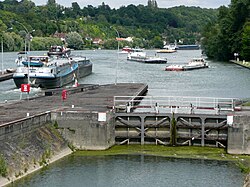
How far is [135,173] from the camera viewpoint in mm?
39562

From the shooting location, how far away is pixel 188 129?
46.5m

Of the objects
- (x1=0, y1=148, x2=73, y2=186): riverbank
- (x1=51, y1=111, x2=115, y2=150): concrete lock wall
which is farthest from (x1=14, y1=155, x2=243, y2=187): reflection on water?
(x1=51, y1=111, x2=115, y2=150): concrete lock wall

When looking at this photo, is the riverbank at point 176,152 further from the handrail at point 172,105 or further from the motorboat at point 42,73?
the motorboat at point 42,73

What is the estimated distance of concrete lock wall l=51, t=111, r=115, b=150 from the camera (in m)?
44.7

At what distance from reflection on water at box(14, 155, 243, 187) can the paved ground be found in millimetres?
5267

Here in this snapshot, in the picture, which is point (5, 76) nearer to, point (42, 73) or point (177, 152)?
point (42, 73)

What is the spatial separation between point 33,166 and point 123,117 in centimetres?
1021

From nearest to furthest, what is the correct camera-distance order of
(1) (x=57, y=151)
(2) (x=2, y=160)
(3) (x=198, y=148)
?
1. (2) (x=2, y=160)
2. (1) (x=57, y=151)
3. (3) (x=198, y=148)

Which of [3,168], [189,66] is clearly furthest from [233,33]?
[3,168]

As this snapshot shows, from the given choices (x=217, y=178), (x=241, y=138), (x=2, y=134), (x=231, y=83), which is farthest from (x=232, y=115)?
(x=231, y=83)

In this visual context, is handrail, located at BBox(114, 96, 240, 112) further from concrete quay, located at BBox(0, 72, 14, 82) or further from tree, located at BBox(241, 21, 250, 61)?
tree, located at BBox(241, 21, 250, 61)

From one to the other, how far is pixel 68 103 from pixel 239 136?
1531 cm

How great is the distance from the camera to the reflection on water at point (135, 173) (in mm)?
37406

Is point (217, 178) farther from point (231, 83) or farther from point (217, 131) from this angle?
point (231, 83)
